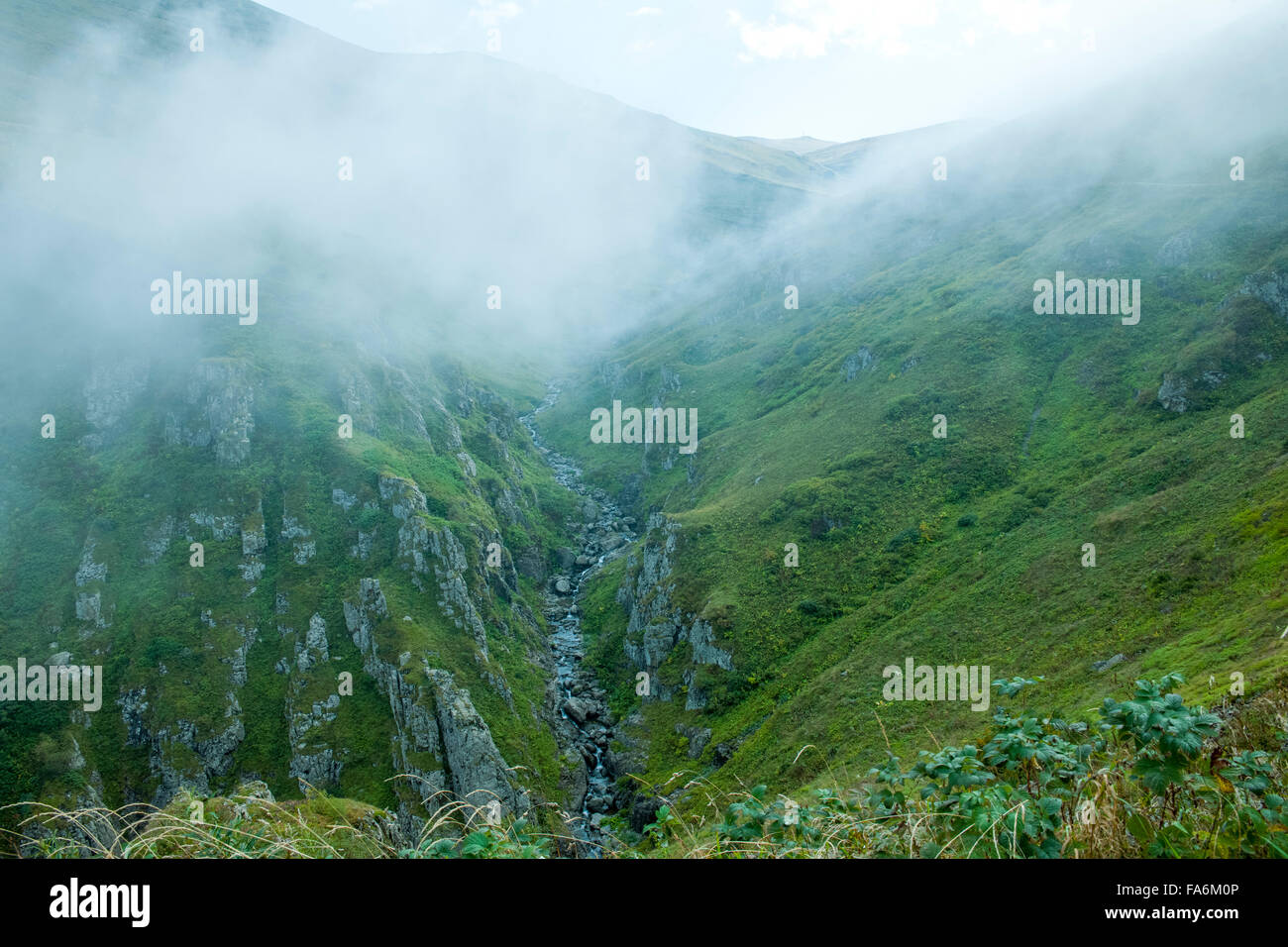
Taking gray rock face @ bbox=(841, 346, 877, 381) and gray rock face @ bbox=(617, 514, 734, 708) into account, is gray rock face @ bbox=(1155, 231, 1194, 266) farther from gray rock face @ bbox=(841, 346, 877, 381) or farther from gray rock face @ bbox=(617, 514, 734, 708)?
gray rock face @ bbox=(617, 514, 734, 708)

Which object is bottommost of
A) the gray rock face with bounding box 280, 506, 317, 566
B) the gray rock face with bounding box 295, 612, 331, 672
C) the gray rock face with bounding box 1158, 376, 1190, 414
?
the gray rock face with bounding box 295, 612, 331, 672

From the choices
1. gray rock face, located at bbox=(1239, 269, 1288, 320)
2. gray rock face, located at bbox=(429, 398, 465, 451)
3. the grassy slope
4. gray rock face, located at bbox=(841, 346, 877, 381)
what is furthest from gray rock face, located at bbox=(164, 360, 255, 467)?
gray rock face, located at bbox=(1239, 269, 1288, 320)

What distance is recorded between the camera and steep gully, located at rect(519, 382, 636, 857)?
51.9 meters

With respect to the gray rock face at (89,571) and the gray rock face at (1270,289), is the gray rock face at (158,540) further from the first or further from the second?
the gray rock face at (1270,289)

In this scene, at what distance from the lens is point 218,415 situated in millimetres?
75312

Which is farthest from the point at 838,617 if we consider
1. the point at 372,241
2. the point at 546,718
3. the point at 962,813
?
the point at 372,241

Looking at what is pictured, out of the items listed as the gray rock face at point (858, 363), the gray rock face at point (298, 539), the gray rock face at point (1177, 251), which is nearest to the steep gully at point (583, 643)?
the gray rock face at point (298, 539)

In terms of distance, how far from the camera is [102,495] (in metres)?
67.1

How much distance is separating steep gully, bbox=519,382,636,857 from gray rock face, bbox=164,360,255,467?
43236 mm

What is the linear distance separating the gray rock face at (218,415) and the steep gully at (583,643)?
43.2 meters

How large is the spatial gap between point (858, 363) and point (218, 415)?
89.2 meters
